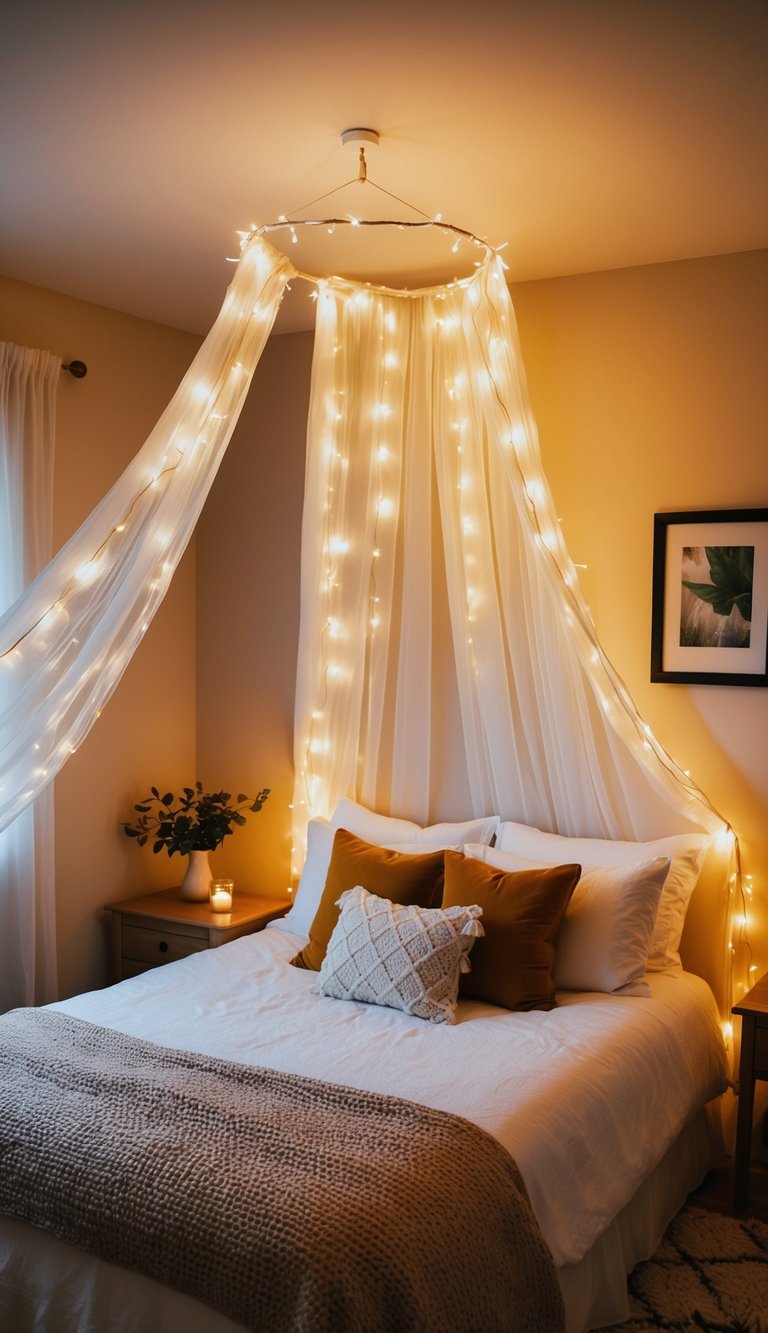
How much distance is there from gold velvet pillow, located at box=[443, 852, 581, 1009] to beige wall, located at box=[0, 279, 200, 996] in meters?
1.61

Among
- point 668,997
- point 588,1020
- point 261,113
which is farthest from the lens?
point 668,997

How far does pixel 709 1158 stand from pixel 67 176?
3264 millimetres

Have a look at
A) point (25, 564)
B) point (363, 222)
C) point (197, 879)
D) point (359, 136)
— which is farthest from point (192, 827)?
point (359, 136)

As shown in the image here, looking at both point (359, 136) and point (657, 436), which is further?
point (657, 436)

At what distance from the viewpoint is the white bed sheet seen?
2439 mm

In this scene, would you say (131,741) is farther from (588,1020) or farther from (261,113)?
(261,113)

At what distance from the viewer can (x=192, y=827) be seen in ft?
13.8

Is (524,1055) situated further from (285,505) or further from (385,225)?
(285,505)

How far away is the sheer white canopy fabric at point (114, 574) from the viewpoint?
2715 millimetres

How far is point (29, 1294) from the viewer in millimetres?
2129

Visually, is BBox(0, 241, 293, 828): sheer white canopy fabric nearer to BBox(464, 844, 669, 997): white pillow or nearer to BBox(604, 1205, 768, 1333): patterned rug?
BBox(464, 844, 669, 997): white pillow

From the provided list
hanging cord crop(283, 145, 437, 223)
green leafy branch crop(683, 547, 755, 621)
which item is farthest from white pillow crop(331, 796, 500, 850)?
hanging cord crop(283, 145, 437, 223)

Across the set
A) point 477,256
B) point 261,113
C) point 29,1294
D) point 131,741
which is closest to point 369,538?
point 477,256

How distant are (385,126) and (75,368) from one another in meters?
1.68
